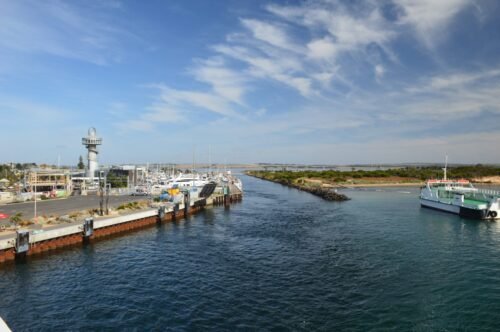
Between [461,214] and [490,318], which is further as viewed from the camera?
[461,214]

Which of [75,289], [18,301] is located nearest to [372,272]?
[75,289]

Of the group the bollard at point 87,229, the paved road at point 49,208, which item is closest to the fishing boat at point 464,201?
the bollard at point 87,229

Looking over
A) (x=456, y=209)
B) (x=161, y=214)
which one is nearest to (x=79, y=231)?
(x=161, y=214)

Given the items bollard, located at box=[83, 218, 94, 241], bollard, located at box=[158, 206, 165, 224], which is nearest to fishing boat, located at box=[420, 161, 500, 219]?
bollard, located at box=[158, 206, 165, 224]

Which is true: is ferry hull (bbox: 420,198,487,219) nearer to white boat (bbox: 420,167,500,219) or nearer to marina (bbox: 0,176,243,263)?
white boat (bbox: 420,167,500,219)

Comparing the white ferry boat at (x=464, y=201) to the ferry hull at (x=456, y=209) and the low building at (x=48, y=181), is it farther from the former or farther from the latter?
the low building at (x=48, y=181)

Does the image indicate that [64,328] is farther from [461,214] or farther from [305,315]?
[461,214]
